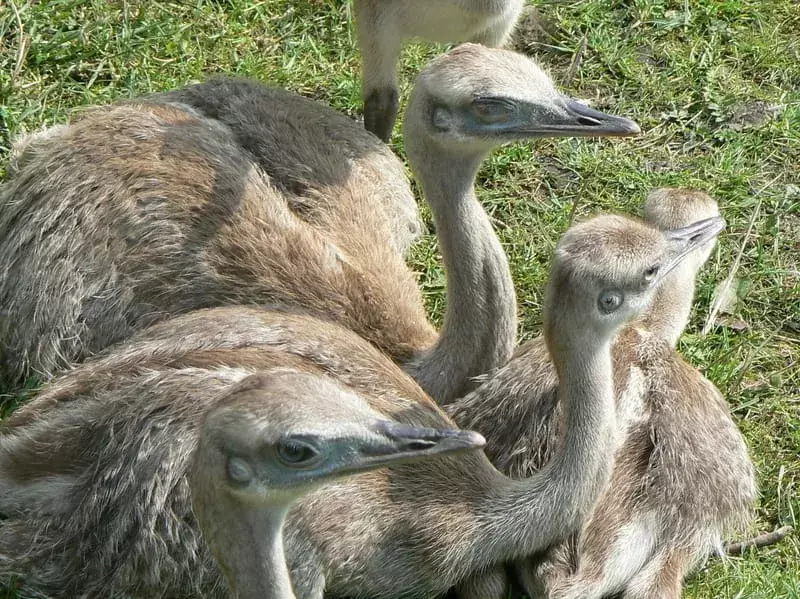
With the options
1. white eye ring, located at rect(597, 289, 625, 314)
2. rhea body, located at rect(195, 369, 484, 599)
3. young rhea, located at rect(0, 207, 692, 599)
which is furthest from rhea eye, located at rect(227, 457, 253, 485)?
white eye ring, located at rect(597, 289, 625, 314)

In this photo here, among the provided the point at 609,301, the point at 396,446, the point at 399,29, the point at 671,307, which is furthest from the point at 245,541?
the point at 399,29

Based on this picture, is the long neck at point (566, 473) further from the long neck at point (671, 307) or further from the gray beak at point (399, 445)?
the gray beak at point (399, 445)

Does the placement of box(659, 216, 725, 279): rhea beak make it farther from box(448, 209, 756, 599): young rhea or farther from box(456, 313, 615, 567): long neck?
box(456, 313, 615, 567): long neck

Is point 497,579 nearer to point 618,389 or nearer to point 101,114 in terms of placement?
point 618,389

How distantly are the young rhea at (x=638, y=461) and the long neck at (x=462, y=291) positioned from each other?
12cm

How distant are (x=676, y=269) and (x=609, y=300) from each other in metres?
0.98

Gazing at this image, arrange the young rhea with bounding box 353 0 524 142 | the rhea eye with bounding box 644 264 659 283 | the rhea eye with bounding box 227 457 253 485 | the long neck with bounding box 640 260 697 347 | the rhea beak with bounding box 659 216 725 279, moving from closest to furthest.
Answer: the rhea eye with bounding box 227 457 253 485 < the rhea eye with bounding box 644 264 659 283 < the rhea beak with bounding box 659 216 725 279 < the long neck with bounding box 640 260 697 347 < the young rhea with bounding box 353 0 524 142

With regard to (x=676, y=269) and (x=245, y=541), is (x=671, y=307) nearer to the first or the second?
(x=676, y=269)

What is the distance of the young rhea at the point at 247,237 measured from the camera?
19.3 feet

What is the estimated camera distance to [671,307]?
20.2ft

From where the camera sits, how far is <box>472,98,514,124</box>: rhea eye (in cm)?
575

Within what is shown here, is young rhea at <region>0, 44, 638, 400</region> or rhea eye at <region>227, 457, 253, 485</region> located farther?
young rhea at <region>0, 44, 638, 400</region>

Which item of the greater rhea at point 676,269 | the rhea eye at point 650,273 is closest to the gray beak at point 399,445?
the rhea eye at point 650,273

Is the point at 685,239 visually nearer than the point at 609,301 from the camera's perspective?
No
